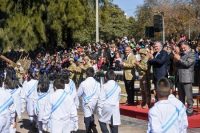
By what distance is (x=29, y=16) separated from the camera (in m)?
38.0

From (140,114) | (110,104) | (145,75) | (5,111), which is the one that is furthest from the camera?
(145,75)

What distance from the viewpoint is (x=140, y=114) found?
14680 mm

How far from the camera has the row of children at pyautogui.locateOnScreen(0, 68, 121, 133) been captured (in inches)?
378

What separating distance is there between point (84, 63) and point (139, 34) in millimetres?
57411

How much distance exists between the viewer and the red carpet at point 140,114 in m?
12.8

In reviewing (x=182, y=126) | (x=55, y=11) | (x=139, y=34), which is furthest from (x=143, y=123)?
(x=139, y=34)

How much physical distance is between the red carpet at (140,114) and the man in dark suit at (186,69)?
12.9 inches

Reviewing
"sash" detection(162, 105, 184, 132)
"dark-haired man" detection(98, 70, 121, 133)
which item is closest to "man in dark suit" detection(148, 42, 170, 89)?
"dark-haired man" detection(98, 70, 121, 133)

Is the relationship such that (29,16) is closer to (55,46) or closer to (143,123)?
(55,46)

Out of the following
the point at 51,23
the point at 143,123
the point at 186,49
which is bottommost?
the point at 143,123

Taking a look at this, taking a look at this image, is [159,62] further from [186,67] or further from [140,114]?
[140,114]

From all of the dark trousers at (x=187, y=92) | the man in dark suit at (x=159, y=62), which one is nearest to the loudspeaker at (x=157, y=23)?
the man in dark suit at (x=159, y=62)

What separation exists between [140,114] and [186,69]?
8.50 ft

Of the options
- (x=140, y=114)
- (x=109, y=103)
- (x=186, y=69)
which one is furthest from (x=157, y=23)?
(x=109, y=103)
